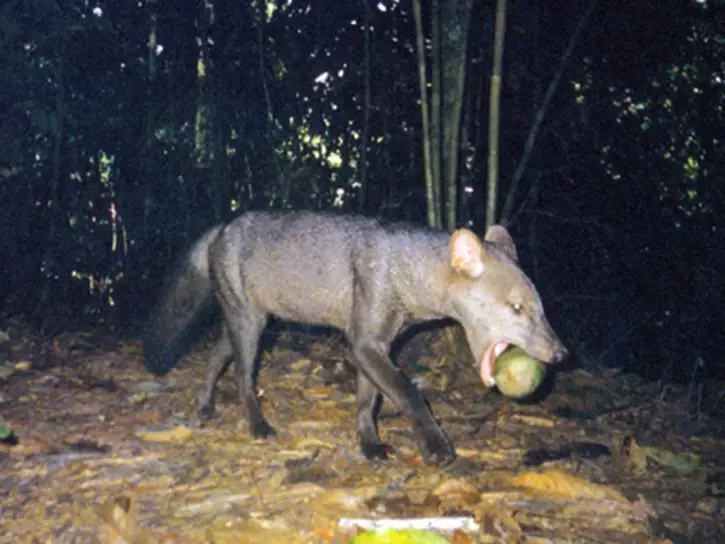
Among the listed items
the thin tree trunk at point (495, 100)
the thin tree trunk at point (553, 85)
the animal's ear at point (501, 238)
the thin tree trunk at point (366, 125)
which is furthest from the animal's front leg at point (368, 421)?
the thin tree trunk at point (366, 125)

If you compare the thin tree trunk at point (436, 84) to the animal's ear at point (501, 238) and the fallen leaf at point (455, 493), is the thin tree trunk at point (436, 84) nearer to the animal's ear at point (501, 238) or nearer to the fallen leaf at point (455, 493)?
the animal's ear at point (501, 238)

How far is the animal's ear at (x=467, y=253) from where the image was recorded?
427 centimetres

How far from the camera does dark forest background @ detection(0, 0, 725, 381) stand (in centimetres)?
656

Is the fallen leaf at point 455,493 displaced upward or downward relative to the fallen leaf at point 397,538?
downward

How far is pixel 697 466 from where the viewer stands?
14.1ft

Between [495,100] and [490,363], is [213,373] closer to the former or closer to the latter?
[490,363]

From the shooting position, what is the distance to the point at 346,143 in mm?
7047

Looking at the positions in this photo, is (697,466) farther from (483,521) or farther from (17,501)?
(17,501)

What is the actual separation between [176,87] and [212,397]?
11.1ft

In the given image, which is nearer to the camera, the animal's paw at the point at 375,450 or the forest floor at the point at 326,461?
the forest floor at the point at 326,461

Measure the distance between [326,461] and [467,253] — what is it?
56.1 inches

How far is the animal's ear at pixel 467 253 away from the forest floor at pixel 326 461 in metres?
1.07

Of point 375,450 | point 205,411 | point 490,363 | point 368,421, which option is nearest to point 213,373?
point 205,411

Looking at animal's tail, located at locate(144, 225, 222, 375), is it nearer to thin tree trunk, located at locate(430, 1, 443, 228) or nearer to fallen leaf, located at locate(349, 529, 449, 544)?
thin tree trunk, located at locate(430, 1, 443, 228)
